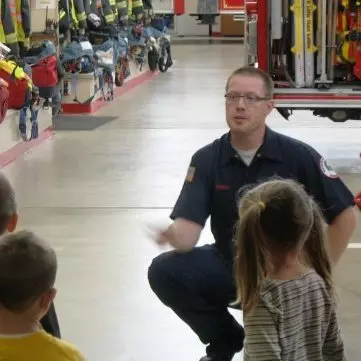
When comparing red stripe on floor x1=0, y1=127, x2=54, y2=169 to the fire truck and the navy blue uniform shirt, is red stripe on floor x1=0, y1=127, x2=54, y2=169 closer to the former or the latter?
the fire truck

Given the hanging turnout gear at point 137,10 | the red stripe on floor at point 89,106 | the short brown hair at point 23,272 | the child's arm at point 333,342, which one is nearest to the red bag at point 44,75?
the red stripe on floor at point 89,106

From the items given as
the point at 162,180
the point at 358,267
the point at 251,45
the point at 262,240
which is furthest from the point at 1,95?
the point at 262,240

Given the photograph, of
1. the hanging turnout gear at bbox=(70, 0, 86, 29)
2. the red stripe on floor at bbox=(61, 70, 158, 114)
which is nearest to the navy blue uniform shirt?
the red stripe on floor at bbox=(61, 70, 158, 114)

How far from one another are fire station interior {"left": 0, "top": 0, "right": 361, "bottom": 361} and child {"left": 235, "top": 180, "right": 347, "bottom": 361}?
47 cm

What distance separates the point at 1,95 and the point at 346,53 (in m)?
2.93

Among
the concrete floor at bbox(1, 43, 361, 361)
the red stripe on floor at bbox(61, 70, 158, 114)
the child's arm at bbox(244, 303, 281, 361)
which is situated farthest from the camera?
the red stripe on floor at bbox(61, 70, 158, 114)

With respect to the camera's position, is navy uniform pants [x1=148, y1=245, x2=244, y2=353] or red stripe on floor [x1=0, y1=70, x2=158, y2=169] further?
red stripe on floor [x1=0, y1=70, x2=158, y2=169]

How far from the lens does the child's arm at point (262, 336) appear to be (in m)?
2.85

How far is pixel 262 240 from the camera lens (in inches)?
116

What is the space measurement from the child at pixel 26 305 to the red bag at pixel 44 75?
26.8 feet

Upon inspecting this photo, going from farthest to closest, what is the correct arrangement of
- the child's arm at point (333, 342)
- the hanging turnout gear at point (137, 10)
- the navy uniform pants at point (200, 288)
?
1. the hanging turnout gear at point (137, 10)
2. the navy uniform pants at point (200, 288)
3. the child's arm at point (333, 342)

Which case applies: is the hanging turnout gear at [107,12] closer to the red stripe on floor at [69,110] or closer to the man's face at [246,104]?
the red stripe on floor at [69,110]

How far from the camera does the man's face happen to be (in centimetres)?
402

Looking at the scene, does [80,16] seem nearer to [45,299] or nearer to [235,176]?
[235,176]
